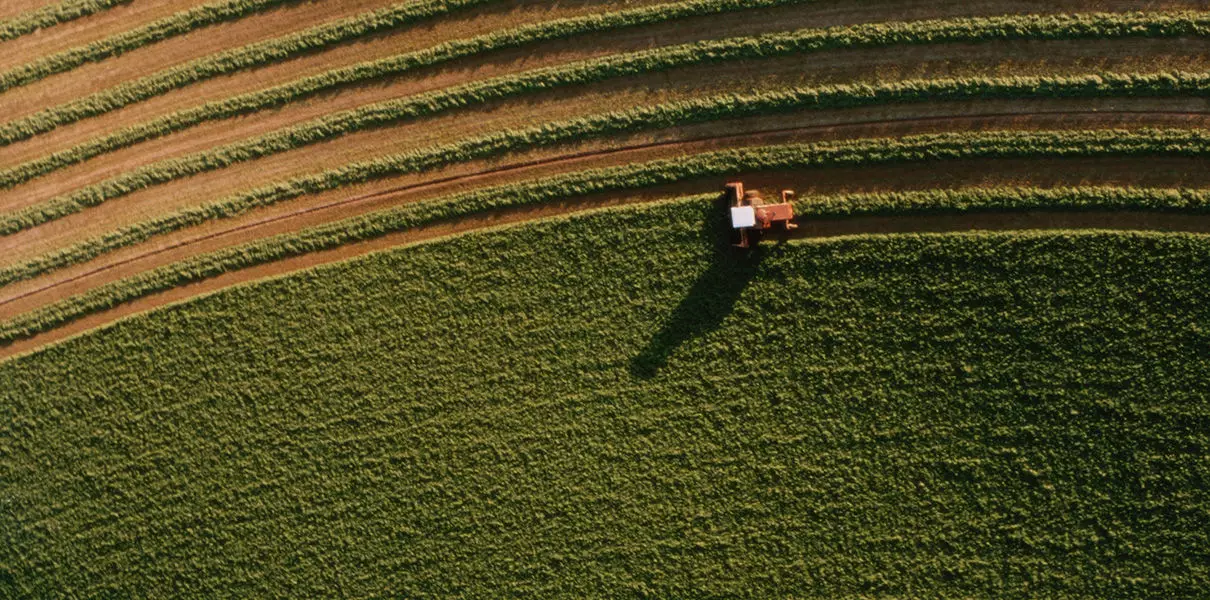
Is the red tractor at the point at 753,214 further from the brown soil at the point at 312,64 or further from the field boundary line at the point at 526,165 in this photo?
the brown soil at the point at 312,64

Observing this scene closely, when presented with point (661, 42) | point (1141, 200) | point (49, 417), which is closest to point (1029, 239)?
point (1141, 200)

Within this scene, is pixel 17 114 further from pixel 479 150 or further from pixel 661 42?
pixel 661 42

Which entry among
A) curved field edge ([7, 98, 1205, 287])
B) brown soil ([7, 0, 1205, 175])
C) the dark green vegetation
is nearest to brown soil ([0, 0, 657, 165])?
brown soil ([7, 0, 1205, 175])

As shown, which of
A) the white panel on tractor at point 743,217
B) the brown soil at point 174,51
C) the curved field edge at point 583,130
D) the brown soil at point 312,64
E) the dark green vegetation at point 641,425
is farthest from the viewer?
the brown soil at point 174,51

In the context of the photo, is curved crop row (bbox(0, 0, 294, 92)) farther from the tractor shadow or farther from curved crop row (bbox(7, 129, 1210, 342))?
the tractor shadow

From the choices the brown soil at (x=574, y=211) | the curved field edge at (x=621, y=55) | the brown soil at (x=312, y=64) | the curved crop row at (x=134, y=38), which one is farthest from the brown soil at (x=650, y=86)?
the curved crop row at (x=134, y=38)
